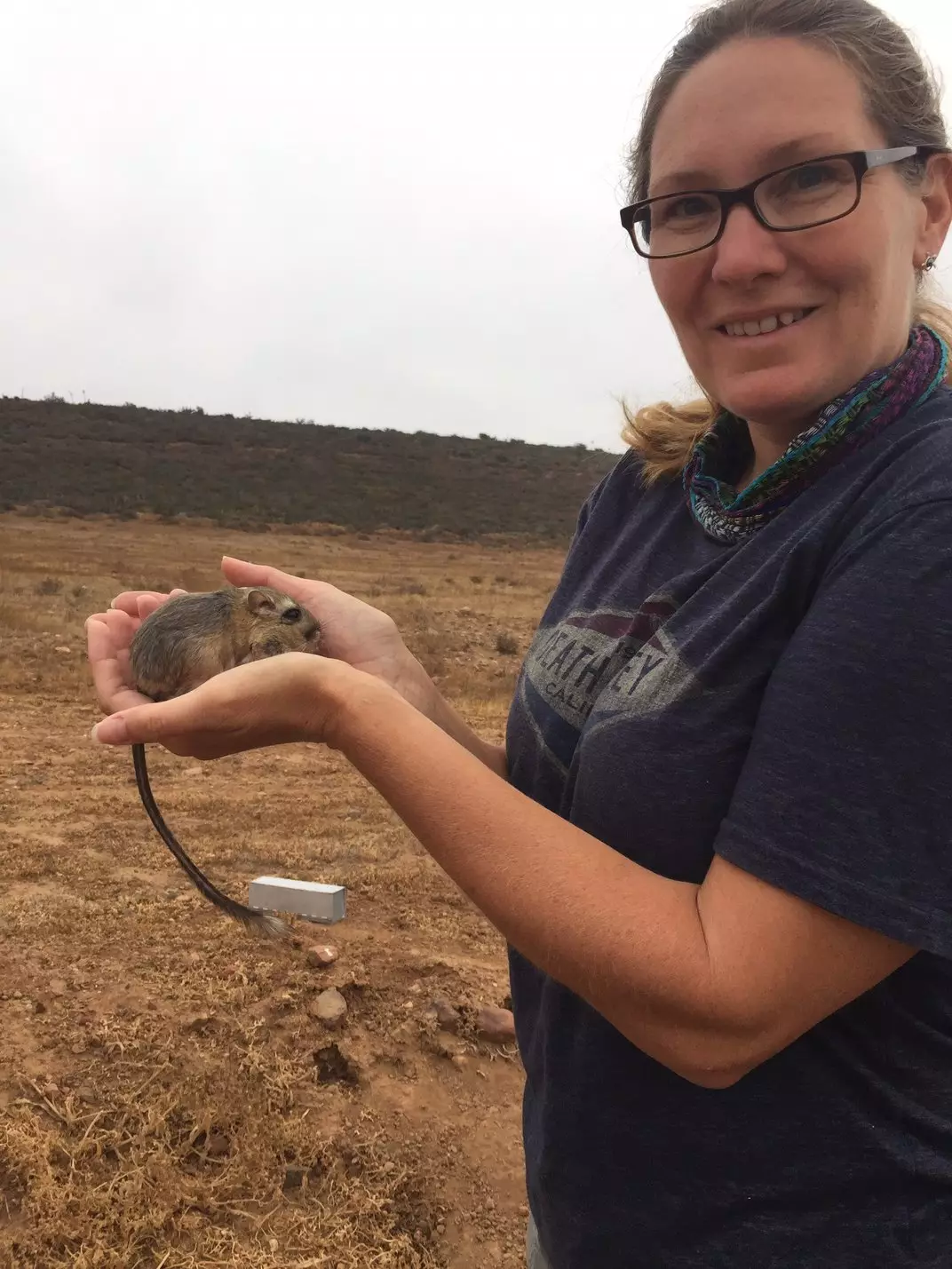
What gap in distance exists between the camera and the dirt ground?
Answer: 10.9 ft

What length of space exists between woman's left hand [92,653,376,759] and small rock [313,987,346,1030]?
2.78 m

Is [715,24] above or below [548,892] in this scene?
above

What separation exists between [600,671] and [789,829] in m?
0.60

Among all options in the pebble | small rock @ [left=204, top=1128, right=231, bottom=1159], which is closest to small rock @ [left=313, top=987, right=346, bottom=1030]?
the pebble

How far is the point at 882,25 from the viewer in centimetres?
158

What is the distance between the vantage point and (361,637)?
8.68ft

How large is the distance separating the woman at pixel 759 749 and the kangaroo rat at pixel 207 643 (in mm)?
1146

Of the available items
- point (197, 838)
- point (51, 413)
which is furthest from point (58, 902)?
point (51, 413)

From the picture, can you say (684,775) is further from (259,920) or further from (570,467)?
(570,467)

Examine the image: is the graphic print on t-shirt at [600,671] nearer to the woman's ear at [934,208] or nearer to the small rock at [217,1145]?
the woman's ear at [934,208]

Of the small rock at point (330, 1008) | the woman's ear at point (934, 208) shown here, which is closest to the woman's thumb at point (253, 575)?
the woman's ear at point (934, 208)

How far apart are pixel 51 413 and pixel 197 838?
1877 inches

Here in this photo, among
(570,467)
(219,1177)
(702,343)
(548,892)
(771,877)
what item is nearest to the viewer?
(771,877)

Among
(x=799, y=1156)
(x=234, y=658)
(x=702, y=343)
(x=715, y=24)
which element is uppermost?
(x=715, y=24)
